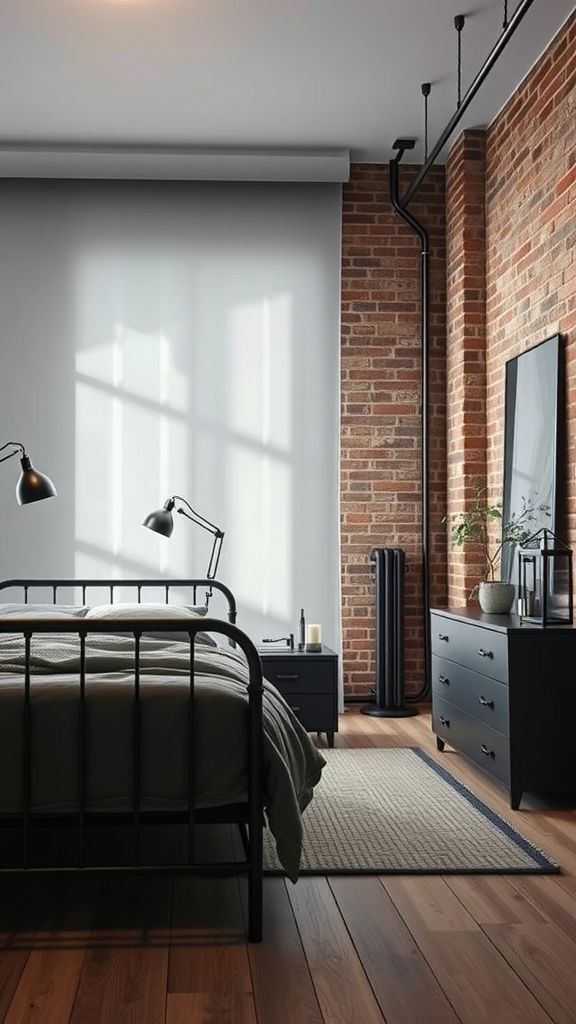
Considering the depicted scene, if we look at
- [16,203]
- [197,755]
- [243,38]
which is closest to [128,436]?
[16,203]

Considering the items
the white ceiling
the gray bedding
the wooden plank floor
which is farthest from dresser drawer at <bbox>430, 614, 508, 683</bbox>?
the white ceiling

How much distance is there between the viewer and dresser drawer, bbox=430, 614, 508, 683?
394 centimetres

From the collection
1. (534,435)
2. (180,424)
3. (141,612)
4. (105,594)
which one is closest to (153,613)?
(141,612)

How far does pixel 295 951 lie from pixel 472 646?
79.3 inches

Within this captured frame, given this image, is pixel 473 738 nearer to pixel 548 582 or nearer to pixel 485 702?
pixel 485 702

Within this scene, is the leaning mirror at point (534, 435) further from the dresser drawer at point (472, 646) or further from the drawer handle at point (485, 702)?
the drawer handle at point (485, 702)

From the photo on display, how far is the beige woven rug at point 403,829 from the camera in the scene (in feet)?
10.3

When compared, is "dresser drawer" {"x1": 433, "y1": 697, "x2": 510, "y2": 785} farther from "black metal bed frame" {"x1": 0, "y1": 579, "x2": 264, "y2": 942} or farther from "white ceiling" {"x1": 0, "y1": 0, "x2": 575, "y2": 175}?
"white ceiling" {"x1": 0, "y1": 0, "x2": 575, "y2": 175}

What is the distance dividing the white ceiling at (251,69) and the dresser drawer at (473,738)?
2.80 m

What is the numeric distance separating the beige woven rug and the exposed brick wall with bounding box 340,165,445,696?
5.64ft

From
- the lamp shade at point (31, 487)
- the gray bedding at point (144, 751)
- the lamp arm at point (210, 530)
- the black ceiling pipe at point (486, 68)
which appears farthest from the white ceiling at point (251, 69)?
the gray bedding at point (144, 751)

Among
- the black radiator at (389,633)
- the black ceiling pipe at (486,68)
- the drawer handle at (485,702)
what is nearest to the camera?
the black ceiling pipe at (486,68)

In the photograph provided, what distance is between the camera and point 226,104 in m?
5.33

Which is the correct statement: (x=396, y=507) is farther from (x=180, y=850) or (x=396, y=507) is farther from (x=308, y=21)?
(x=180, y=850)
